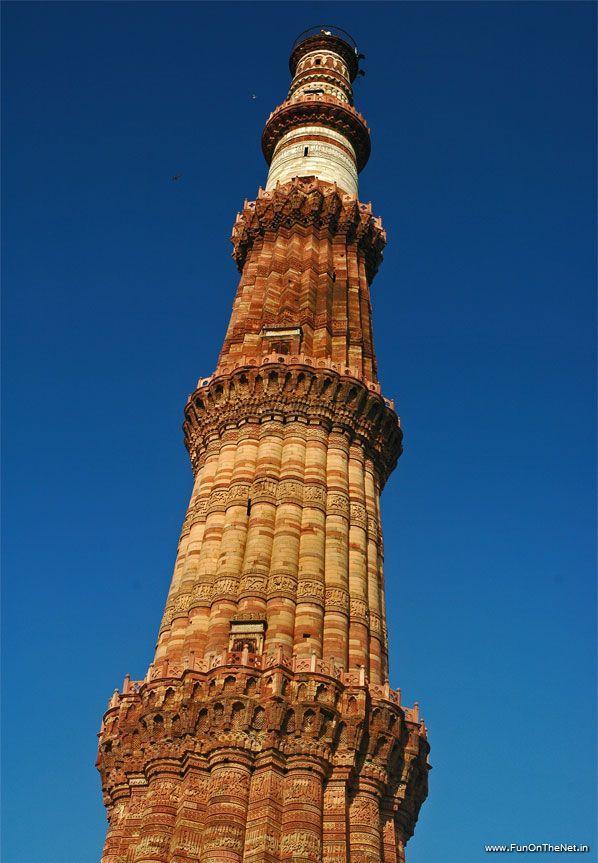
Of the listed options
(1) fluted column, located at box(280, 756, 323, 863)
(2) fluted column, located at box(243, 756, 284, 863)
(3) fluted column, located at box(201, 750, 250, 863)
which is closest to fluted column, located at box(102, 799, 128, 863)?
(3) fluted column, located at box(201, 750, 250, 863)

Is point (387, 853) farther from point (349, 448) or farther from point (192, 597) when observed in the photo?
point (349, 448)

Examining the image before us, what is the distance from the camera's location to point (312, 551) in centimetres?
2956

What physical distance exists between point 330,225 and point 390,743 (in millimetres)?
24379

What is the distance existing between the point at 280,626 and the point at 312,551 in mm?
2968

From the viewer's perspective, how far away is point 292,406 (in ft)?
110

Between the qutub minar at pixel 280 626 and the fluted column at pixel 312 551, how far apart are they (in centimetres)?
5

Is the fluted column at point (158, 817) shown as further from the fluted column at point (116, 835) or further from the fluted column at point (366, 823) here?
the fluted column at point (366, 823)

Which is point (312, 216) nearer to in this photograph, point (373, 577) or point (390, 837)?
point (373, 577)

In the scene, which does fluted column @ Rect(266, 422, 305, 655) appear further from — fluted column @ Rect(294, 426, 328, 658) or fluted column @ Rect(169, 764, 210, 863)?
fluted column @ Rect(169, 764, 210, 863)

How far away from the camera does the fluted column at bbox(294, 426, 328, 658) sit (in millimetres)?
27531

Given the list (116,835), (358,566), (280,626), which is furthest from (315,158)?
(116,835)

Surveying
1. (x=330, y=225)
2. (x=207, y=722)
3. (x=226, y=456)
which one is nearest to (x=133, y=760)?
(x=207, y=722)

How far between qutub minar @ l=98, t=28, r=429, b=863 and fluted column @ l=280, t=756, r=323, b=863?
0.05 meters

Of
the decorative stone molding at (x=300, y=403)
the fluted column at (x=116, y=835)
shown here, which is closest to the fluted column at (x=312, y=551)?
the decorative stone molding at (x=300, y=403)
